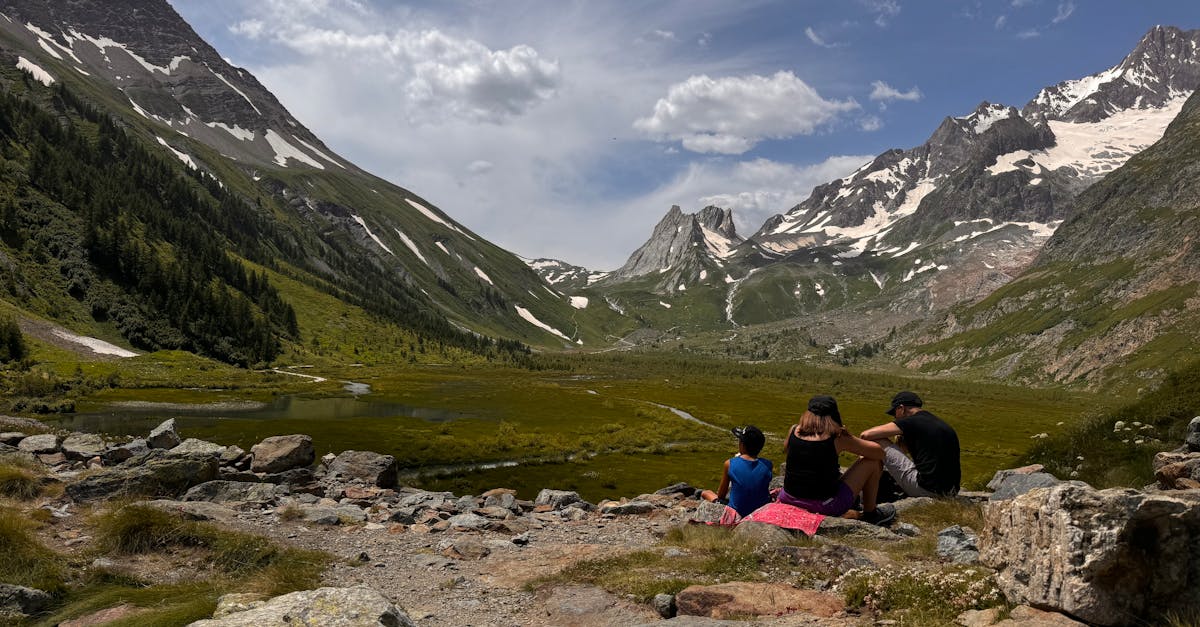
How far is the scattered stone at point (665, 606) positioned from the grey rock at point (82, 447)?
33.8m

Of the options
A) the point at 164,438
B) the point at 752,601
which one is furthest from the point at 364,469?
the point at 752,601

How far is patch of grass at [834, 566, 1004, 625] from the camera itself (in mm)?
8062

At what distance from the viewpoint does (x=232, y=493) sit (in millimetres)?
25234

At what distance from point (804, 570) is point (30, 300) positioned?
471 ft

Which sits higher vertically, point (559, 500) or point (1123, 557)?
point (1123, 557)

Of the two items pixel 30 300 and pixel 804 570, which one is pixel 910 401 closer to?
pixel 804 570

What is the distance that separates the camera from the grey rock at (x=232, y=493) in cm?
2433

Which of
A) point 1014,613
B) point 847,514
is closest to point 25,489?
point 847,514

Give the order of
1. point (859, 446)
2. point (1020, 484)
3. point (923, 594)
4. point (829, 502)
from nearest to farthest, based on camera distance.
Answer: point (923, 594)
point (859, 446)
point (829, 502)
point (1020, 484)

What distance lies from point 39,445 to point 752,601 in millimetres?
38557

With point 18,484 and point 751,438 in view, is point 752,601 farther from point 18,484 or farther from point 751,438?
point 18,484

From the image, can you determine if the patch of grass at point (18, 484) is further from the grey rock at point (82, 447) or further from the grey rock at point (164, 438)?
the grey rock at point (164, 438)

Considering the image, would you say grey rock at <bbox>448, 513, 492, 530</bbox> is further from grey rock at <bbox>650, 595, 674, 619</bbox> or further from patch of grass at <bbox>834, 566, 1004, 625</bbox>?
patch of grass at <bbox>834, 566, 1004, 625</bbox>

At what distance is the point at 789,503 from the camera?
581 inches
